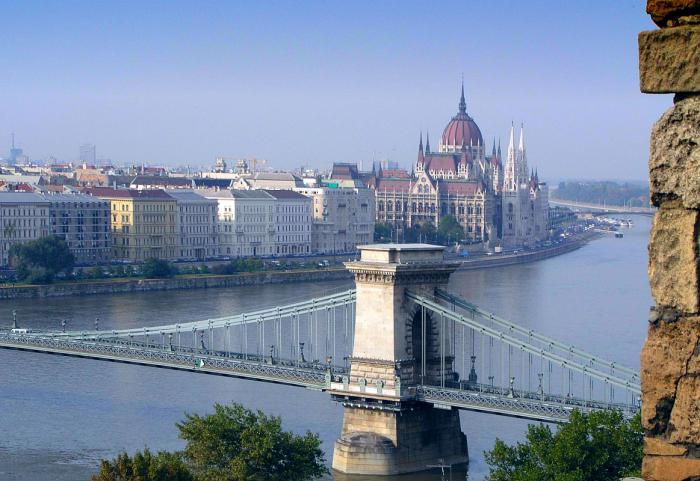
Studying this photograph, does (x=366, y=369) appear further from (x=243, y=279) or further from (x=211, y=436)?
(x=243, y=279)

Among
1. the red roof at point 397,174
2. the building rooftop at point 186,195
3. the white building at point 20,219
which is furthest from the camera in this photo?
the red roof at point 397,174

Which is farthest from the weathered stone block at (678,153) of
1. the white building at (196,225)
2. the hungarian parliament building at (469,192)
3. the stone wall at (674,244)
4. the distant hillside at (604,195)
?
the distant hillside at (604,195)

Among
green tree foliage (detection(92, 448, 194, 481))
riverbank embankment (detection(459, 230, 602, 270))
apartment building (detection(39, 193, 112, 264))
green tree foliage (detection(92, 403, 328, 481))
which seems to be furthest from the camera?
riverbank embankment (detection(459, 230, 602, 270))

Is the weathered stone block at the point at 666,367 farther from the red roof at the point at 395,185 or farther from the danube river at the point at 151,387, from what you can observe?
the red roof at the point at 395,185

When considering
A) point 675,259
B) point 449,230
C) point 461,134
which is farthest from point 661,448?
point 461,134

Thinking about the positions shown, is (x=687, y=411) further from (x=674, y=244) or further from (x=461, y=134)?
(x=461, y=134)

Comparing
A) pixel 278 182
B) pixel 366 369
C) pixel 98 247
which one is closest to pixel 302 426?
pixel 366 369

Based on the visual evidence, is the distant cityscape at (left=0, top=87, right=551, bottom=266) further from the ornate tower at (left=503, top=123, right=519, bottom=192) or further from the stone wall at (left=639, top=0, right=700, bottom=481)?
the stone wall at (left=639, top=0, right=700, bottom=481)

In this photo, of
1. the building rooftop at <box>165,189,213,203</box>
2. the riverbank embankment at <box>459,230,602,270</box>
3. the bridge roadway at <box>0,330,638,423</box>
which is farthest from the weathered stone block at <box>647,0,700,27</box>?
the building rooftop at <box>165,189,213,203</box>
